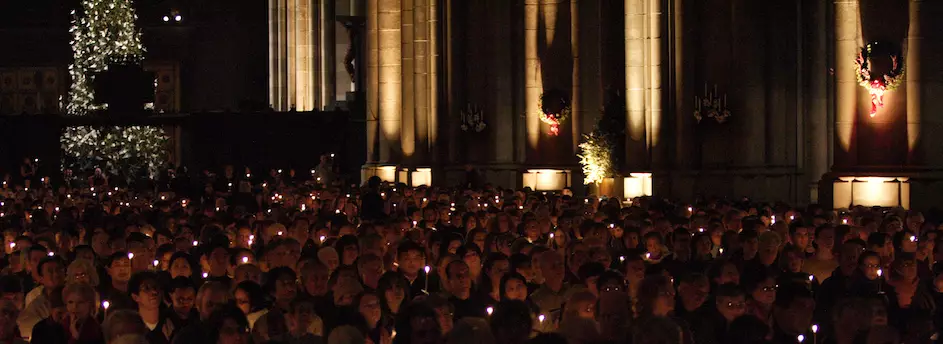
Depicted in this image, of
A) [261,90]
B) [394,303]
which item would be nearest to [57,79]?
[261,90]

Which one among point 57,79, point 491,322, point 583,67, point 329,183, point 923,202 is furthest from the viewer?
point 57,79

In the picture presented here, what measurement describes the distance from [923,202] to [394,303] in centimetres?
1603

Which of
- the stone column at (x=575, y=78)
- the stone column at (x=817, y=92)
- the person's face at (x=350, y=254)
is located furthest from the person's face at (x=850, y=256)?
the stone column at (x=575, y=78)

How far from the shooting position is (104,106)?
6850 centimetres

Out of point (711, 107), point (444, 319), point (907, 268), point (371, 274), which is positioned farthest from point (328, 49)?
point (444, 319)

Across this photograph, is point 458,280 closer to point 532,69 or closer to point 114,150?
point 532,69

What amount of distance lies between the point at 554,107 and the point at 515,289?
29.5m

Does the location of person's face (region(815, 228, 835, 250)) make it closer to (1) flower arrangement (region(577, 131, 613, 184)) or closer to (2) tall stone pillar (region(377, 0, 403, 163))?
(1) flower arrangement (region(577, 131, 613, 184))

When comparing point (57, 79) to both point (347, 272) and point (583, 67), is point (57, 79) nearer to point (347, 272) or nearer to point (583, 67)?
point (583, 67)

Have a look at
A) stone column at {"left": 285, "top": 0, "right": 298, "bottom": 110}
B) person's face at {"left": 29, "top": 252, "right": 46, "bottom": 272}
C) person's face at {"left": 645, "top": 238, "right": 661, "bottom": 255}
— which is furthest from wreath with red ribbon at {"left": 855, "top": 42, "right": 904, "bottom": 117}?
stone column at {"left": 285, "top": 0, "right": 298, "bottom": 110}

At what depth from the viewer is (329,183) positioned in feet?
153

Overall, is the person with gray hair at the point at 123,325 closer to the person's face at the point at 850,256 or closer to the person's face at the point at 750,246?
the person's face at the point at 850,256

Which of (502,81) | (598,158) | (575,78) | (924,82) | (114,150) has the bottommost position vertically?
(598,158)

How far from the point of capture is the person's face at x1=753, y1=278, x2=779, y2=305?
11859mm
